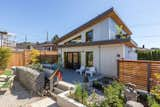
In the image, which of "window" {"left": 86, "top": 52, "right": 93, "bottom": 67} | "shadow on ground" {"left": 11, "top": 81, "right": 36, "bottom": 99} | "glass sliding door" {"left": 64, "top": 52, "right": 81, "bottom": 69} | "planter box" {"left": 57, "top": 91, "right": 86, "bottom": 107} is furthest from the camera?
"glass sliding door" {"left": 64, "top": 52, "right": 81, "bottom": 69}

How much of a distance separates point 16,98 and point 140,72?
24.9 ft

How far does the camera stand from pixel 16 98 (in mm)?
8031

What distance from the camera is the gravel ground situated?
723 centimetres

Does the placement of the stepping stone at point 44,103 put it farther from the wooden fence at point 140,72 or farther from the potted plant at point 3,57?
the potted plant at point 3,57

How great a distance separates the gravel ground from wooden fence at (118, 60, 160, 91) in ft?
18.2

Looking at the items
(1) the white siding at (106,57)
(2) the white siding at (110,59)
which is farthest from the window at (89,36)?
(2) the white siding at (110,59)

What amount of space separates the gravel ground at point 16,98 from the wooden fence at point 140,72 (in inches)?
219

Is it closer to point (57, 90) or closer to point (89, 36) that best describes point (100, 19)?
point (89, 36)

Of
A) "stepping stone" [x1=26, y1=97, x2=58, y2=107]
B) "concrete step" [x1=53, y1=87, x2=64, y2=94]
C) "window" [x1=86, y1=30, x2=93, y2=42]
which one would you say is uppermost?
"window" [x1=86, y1=30, x2=93, y2=42]

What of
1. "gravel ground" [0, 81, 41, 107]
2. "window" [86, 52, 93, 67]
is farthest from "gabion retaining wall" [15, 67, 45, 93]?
"window" [86, 52, 93, 67]

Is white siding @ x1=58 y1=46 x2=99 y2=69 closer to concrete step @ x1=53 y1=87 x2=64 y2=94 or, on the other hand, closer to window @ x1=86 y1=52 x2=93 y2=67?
window @ x1=86 y1=52 x2=93 y2=67

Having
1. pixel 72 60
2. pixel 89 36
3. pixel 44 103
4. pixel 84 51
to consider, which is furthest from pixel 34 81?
pixel 89 36

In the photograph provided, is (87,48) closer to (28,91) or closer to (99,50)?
(99,50)

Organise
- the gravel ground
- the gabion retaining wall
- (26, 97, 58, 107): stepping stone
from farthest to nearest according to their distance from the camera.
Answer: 1. the gabion retaining wall
2. the gravel ground
3. (26, 97, 58, 107): stepping stone
